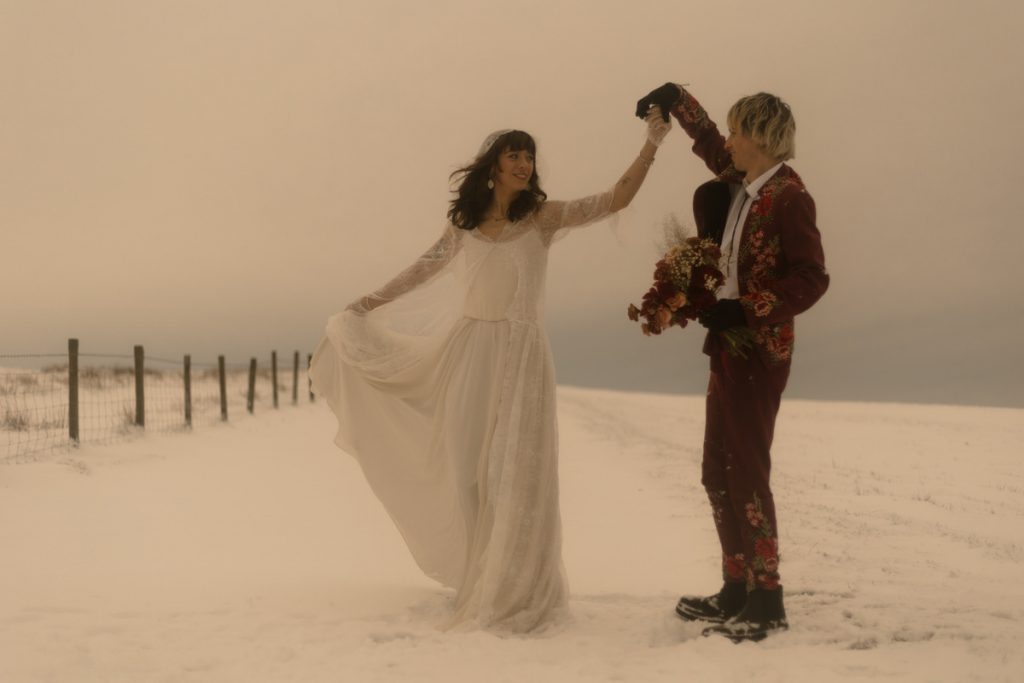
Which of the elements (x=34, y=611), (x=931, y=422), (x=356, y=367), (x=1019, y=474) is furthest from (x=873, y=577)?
(x=931, y=422)

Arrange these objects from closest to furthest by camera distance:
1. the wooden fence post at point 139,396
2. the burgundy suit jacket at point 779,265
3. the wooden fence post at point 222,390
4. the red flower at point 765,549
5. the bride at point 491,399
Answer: the burgundy suit jacket at point 779,265 < the red flower at point 765,549 < the bride at point 491,399 < the wooden fence post at point 139,396 < the wooden fence post at point 222,390

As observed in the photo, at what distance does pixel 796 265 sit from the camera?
3.79 meters

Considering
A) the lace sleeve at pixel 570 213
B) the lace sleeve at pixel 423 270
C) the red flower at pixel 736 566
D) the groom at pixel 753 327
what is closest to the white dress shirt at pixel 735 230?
the groom at pixel 753 327

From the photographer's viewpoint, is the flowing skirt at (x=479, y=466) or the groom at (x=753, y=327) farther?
A: the flowing skirt at (x=479, y=466)

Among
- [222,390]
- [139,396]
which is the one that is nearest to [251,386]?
[222,390]

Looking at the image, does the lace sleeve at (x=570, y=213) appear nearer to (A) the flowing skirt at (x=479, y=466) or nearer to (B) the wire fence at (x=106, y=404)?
(A) the flowing skirt at (x=479, y=466)

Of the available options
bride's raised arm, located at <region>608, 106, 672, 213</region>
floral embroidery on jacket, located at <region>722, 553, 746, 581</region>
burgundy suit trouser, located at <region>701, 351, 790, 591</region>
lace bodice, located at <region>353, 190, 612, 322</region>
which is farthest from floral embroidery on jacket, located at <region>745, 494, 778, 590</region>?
bride's raised arm, located at <region>608, 106, 672, 213</region>

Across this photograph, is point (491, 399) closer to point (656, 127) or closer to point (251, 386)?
point (656, 127)

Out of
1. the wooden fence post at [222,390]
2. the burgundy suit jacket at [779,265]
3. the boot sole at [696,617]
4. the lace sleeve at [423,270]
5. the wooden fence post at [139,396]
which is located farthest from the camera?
the wooden fence post at [222,390]

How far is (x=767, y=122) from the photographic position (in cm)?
386

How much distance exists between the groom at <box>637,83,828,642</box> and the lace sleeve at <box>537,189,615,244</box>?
0.47 metres

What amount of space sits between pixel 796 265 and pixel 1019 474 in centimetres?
706

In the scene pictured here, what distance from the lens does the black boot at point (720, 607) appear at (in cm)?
411

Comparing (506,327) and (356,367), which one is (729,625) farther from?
(356,367)
